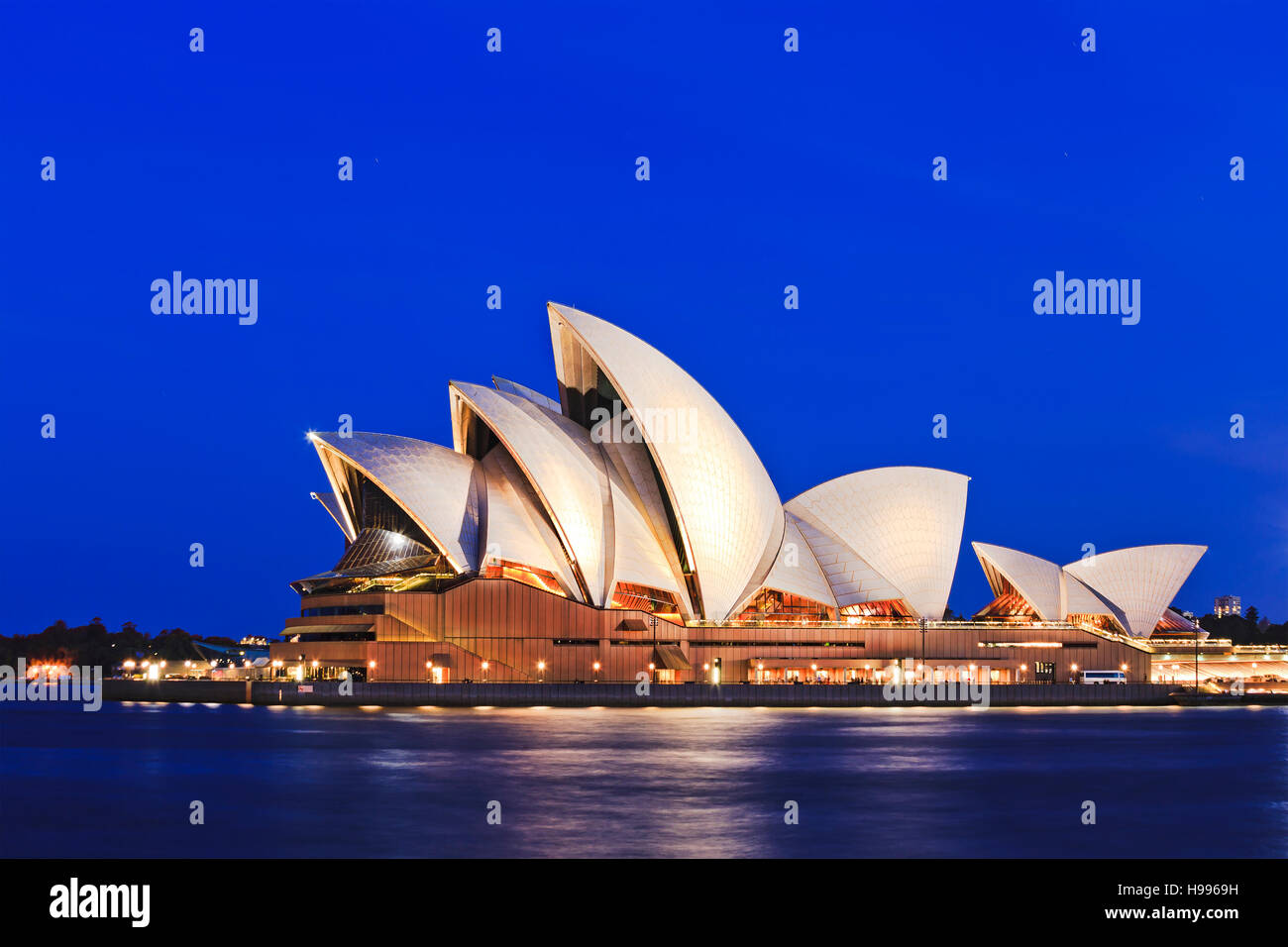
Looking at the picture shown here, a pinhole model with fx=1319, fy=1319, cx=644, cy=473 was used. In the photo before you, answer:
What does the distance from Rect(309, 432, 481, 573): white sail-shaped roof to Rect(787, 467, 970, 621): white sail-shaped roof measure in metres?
23.9

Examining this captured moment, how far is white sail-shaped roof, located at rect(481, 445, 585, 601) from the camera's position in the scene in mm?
71188

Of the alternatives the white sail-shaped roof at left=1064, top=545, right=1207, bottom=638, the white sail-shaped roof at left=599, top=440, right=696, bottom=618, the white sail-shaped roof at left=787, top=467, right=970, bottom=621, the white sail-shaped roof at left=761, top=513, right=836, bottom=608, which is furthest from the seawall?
the white sail-shaped roof at left=1064, top=545, right=1207, bottom=638

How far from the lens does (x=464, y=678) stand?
7125cm

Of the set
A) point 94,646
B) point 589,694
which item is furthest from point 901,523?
point 94,646

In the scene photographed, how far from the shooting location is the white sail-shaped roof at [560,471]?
231 feet

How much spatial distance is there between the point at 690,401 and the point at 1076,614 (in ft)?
129

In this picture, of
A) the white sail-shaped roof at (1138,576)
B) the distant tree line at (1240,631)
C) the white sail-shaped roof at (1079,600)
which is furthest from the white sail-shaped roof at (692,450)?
the distant tree line at (1240,631)

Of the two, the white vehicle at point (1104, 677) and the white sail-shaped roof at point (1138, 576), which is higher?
the white sail-shaped roof at point (1138, 576)

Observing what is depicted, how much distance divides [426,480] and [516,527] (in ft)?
18.2

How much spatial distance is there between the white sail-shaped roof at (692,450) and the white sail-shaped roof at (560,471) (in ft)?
12.4

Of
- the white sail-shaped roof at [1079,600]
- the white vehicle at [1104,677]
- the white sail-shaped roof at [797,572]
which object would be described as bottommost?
the white vehicle at [1104,677]

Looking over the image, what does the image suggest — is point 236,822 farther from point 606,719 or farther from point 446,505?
point 446,505

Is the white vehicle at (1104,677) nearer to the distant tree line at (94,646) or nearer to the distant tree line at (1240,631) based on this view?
the distant tree line at (1240,631)

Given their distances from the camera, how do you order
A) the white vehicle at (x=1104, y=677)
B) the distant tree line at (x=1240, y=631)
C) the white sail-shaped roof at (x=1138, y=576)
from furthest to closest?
1. the distant tree line at (x=1240, y=631)
2. the white sail-shaped roof at (x=1138, y=576)
3. the white vehicle at (x=1104, y=677)
